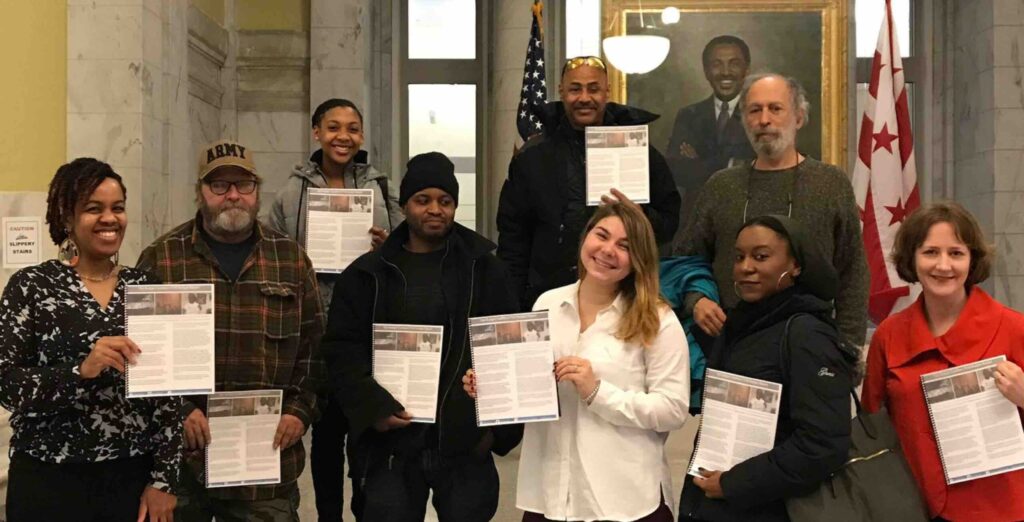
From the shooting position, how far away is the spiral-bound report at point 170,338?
338cm

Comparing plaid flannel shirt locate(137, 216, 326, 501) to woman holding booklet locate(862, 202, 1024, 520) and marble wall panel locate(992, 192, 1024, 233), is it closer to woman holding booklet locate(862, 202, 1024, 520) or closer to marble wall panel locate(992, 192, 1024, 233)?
woman holding booklet locate(862, 202, 1024, 520)

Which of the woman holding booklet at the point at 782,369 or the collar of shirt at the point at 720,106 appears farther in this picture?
the collar of shirt at the point at 720,106

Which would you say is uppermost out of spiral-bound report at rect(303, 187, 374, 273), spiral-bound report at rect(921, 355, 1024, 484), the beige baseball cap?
the beige baseball cap

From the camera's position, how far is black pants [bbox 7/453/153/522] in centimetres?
335

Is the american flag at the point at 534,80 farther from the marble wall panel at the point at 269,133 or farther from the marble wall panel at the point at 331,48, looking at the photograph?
the marble wall panel at the point at 269,133

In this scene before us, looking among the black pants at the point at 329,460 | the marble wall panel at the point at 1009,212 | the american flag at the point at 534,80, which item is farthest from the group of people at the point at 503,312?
the marble wall panel at the point at 1009,212

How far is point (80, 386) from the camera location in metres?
3.35

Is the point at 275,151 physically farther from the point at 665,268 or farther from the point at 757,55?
the point at 665,268

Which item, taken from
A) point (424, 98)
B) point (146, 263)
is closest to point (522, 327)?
point (146, 263)

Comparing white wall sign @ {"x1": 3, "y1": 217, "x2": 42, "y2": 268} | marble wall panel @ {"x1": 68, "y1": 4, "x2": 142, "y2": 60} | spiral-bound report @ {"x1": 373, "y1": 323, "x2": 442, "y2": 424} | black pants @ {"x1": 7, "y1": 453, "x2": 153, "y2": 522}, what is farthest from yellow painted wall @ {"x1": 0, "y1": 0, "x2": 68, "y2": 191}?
spiral-bound report @ {"x1": 373, "y1": 323, "x2": 442, "y2": 424}

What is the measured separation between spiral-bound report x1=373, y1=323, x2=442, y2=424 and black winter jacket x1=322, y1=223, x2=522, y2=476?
104 millimetres

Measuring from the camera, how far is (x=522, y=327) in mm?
3469

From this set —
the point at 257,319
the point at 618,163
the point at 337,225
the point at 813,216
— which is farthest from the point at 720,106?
the point at 257,319

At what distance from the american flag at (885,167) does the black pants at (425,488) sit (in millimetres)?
7359
